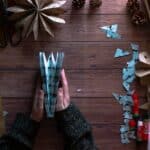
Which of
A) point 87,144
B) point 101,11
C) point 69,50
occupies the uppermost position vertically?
point 101,11

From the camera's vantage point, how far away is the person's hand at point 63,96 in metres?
1.75

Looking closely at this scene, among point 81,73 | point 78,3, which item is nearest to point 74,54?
point 81,73

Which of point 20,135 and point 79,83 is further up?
point 79,83

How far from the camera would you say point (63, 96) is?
1766 mm

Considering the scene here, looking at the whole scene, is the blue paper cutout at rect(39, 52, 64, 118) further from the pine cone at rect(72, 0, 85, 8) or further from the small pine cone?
the small pine cone

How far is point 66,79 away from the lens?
1810mm

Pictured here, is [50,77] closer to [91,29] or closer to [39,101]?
[39,101]

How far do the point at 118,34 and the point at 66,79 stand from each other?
0.85 feet

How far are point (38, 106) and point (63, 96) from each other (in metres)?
0.10

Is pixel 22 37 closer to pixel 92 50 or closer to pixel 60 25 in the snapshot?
pixel 60 25

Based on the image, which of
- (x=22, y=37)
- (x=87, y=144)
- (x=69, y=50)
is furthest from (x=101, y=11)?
(x=87, y=144)

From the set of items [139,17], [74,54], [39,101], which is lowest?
[39,101]

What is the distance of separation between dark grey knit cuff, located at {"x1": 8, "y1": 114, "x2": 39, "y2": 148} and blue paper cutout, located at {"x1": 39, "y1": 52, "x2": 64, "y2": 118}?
72 millimetres

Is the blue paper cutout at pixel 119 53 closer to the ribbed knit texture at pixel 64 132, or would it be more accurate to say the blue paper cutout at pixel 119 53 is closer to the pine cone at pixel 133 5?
the pine cone at pixel 133 5
